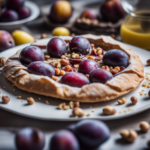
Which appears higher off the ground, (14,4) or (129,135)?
(14,4)

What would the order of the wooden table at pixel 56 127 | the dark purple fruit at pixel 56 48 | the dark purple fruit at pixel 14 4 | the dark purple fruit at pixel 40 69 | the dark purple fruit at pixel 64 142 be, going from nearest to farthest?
the dark purple fruit at pixel 64 142, the wooden table at pixel 56 127, the dark purple fruit at pixel 40 69, the dark purple fruit at pixel 56 48, the dark purple fruit at pixel 14 4

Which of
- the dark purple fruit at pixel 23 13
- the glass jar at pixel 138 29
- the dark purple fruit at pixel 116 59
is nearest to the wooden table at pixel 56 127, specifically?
the dark purple fruit at pixel 116 59

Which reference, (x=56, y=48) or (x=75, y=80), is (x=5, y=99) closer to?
(x=75, y=80)

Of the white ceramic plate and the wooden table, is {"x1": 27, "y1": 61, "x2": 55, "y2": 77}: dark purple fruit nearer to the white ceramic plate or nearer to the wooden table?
the white ceramic plate

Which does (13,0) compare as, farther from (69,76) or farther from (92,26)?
(69,76)

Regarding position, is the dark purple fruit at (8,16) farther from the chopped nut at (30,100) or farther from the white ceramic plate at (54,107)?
the chopped nut at (30,100)

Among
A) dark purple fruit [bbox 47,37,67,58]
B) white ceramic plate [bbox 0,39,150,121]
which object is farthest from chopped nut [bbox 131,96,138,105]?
dark purple fruit [bbox 47,37,67,58]

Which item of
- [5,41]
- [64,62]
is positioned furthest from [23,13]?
[64,62]

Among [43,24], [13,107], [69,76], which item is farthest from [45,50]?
[43,24]
